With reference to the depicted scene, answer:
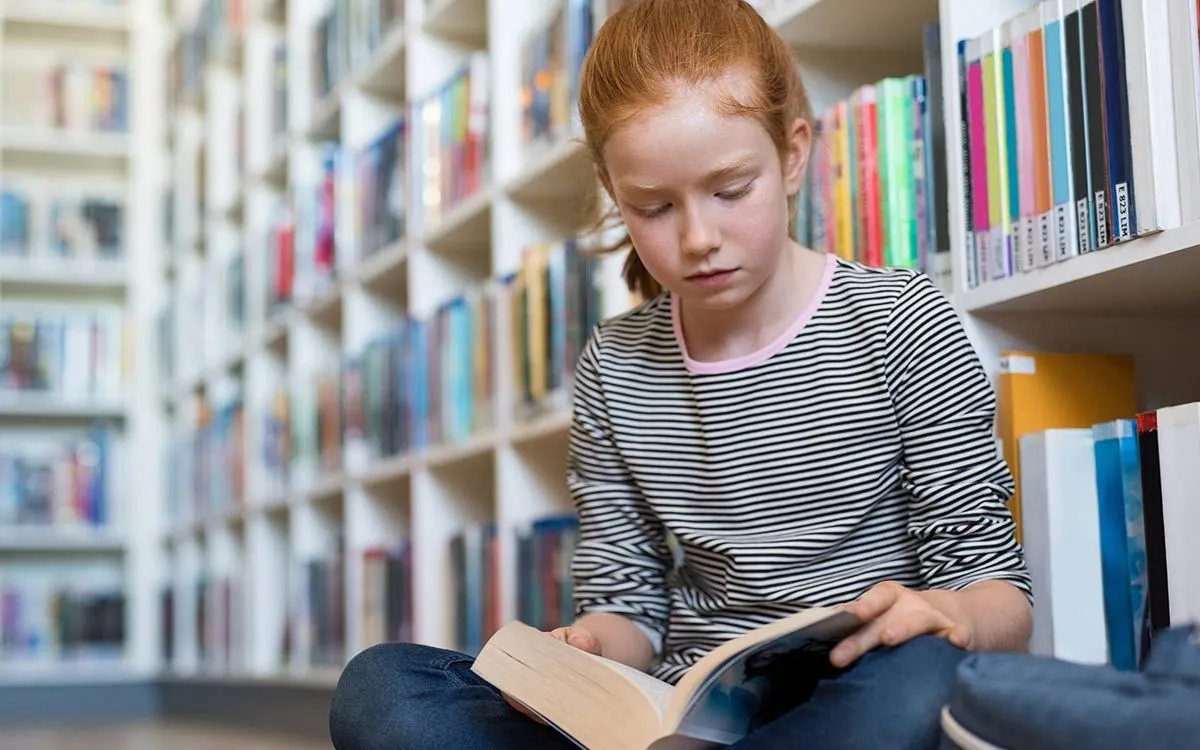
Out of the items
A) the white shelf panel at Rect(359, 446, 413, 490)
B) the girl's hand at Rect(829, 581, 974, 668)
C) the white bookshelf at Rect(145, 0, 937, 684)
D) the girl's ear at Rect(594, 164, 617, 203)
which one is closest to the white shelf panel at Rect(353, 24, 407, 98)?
the white bookshelf at Rect(145, 0, 937, 684)

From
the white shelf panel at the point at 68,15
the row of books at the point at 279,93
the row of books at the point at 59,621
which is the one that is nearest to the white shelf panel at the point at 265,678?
the row of books at the point at 59,621

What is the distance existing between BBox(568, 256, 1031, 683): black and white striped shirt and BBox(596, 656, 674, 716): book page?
0.82 ft

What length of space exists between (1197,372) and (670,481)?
505mm

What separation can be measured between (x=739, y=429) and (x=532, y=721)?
29cm

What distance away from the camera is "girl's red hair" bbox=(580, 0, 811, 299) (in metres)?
1.08

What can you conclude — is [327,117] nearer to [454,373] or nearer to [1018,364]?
[454,373]

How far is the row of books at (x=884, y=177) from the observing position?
1324 millimetres

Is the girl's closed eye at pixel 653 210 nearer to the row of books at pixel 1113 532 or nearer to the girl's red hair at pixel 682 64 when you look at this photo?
the girl's red hair at pixel 682 64

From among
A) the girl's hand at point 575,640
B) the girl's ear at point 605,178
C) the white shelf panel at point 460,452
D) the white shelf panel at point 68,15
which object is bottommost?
the girl's hand at point 575,640

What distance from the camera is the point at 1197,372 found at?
4.34 feet

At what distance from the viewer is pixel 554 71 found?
2029 millimetres

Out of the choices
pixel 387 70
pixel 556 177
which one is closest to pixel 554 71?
pixel 556 177

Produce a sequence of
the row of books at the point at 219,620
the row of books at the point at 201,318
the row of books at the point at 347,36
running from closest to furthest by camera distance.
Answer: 1. the row of books at the point at 347,36
2. the row of books at the point at 219,620
3. the row of books at the point at 201,318

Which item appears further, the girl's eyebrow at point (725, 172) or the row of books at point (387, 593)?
the row of books at point (387, 593)
